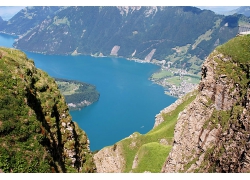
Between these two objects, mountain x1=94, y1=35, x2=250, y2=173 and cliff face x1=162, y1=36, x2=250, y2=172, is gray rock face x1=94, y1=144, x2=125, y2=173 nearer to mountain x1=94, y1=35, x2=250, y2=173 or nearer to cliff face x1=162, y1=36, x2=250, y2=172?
cliff face x1=162, y1=36, x2=250, y2=172

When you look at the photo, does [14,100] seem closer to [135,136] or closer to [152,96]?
[135,136]

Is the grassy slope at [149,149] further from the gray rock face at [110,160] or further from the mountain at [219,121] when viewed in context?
the mountain at [219,121]

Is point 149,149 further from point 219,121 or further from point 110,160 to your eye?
point 219,121

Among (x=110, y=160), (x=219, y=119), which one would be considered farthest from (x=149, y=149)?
(x=219, y=119)

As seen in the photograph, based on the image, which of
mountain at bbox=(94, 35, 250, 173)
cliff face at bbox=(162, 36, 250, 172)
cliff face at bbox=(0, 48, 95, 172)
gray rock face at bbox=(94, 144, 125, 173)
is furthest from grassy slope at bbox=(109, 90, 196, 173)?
cliff face at bbox=(0, 48, 95, 172)

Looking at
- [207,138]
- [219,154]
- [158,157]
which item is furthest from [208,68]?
[158,157]

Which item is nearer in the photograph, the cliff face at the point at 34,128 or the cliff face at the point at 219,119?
the cliff face at the point at 34,128

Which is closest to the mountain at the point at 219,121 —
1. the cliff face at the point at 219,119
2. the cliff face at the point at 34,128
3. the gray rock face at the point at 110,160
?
the cliff face at the point at 219,119
